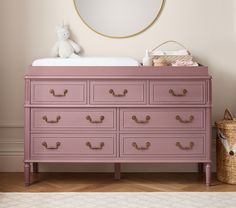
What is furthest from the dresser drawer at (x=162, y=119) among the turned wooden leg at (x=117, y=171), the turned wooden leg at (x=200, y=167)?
the turned wooden leg at (x=200, y=167)

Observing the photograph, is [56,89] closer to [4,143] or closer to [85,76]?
[85,76]

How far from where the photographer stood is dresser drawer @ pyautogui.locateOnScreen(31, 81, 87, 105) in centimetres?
371

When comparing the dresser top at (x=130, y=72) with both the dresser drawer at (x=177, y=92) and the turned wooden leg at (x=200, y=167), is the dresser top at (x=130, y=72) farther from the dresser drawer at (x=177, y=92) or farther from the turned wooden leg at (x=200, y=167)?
the turned wooden leg at (x=200, y=167)

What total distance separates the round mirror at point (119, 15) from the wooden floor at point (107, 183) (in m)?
1.08

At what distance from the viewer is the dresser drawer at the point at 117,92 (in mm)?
3701

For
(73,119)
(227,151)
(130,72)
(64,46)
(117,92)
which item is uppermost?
(64,46)

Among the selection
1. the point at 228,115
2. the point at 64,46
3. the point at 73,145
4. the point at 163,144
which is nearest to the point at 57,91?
the point at 73,145

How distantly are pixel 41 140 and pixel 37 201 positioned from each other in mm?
517

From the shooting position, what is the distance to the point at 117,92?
3707 millimetres

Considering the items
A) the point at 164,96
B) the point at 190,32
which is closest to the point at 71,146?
the point at 164,96

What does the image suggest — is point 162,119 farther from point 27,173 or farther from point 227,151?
point 27,173

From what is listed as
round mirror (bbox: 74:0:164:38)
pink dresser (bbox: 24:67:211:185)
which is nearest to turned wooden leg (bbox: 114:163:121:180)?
pink dresser (bbox: 24:67:211:185)

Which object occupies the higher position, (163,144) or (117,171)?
(163,144)

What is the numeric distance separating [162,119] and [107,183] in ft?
2.00
